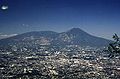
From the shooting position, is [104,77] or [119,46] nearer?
[119,46]

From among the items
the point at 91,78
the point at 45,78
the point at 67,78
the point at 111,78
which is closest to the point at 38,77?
the point at 45,78

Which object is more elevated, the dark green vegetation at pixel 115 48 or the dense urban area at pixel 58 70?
the dark green vegetation at pixel 115 48

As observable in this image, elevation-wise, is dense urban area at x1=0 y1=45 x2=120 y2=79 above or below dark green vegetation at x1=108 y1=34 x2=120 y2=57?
below

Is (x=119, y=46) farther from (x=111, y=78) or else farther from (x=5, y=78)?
(x=5, y=78)

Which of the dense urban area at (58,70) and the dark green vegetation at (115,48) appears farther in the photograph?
the dense urban area at (58,70)

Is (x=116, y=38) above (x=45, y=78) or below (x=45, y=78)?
above

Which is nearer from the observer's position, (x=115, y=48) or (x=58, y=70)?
(x=115, y=48)

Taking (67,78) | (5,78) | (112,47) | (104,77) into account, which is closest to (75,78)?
(67,78)

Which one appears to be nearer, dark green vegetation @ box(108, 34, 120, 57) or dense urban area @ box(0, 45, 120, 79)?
dark green vegetation @ box(108, 34, 120, 57)

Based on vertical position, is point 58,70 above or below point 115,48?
below
